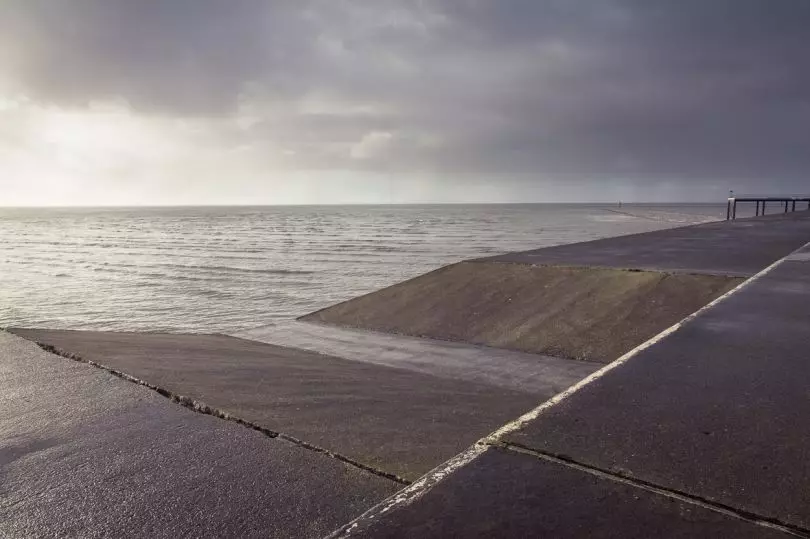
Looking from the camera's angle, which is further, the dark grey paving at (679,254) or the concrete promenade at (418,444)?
the dark grey paving at (679,254)

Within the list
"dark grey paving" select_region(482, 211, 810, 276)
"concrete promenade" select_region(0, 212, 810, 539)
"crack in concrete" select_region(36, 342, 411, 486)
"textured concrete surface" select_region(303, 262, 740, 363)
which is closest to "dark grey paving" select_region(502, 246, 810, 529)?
"concrete promenade" select_region(0, 212, 810, 539)

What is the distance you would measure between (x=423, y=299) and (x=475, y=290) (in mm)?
1136

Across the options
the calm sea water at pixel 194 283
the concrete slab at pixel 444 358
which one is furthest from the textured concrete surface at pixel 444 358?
the calm sea water at pixel 194 283

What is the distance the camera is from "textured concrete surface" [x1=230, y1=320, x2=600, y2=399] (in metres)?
7.25

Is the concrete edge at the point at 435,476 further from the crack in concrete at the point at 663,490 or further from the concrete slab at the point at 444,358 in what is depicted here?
the concrete slab at the point at 444,358

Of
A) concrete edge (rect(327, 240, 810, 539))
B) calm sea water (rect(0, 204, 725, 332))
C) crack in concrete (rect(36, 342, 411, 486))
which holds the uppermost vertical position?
concrete edge (rect(327, 240, 810, 539))

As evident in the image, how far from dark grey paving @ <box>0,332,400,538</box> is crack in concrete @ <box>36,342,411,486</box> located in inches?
2.7

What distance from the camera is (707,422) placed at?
2756mm

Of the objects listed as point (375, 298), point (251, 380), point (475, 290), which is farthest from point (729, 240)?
point (251, 380)

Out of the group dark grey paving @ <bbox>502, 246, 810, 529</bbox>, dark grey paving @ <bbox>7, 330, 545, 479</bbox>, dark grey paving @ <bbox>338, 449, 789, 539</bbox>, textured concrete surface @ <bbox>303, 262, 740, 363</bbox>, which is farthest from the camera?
textured concrete surface @ <bbox>303, 262, 740, 363</bbox>

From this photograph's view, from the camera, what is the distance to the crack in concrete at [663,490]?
1.91 metres

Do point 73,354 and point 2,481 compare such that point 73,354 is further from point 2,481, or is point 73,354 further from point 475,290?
point 475,290

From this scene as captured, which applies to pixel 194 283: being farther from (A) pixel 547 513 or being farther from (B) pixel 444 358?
(A) pixel 547 513

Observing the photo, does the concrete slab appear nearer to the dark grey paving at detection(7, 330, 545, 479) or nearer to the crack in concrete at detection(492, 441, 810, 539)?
the dark grey paving at detection(7, 330, 545, 479)
